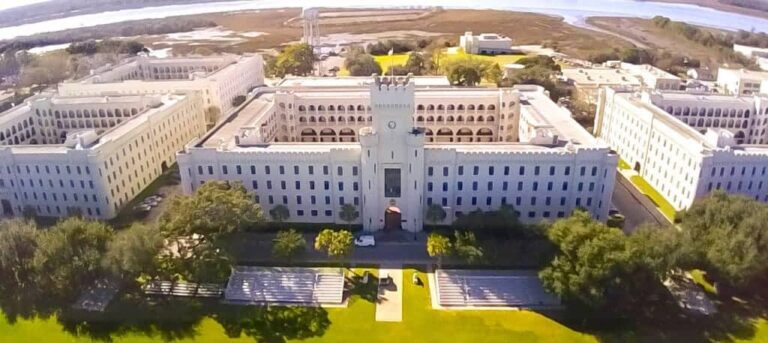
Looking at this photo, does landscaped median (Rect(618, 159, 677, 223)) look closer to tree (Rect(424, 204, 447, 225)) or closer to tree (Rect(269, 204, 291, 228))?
tree (Rect(424, 204, 447, 225))

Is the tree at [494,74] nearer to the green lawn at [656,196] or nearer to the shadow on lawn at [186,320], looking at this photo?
the green lawn at [656,196]

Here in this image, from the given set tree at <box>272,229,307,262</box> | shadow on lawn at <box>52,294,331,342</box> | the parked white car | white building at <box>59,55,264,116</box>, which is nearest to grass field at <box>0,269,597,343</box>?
shadow on lawn at <box>52,294,331,342</box>

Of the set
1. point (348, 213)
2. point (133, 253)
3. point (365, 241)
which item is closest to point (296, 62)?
point (348, 213)

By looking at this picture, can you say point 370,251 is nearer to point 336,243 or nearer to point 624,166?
point 336,243

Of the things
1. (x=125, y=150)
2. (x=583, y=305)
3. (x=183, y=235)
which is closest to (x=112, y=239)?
(x=183, y=235)

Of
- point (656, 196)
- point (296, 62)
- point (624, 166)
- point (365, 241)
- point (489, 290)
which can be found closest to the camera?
point (489, 290)
